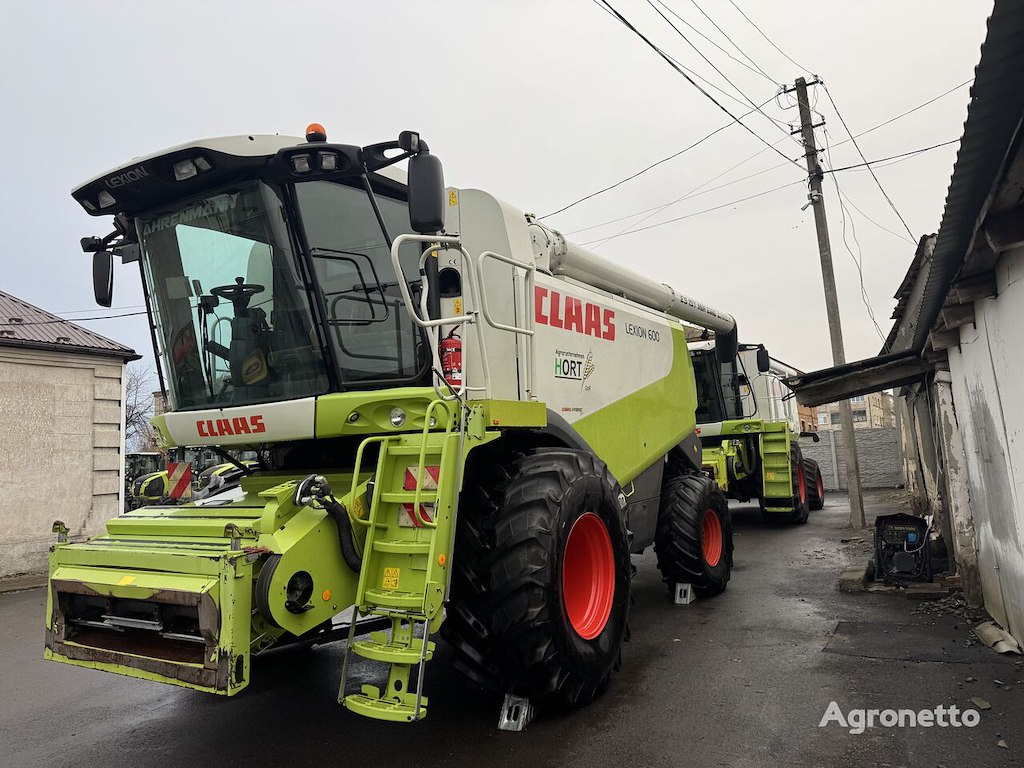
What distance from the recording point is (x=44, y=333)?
36.4ft

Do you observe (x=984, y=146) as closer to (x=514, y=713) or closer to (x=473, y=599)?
(x=473, y=599)

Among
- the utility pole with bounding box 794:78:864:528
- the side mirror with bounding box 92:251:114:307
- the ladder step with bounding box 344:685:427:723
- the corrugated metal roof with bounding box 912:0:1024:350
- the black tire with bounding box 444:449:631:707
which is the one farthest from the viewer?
the utility pole with bounding box 794:78:864:528

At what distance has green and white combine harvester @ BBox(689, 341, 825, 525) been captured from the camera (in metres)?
11.9

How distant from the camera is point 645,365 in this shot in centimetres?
604

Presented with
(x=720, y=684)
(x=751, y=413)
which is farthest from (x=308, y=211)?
(x=751, y=413)

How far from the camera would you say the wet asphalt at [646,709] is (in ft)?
11.1

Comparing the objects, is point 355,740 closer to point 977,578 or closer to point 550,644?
point 550,644

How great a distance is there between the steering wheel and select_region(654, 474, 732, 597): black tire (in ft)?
13.2

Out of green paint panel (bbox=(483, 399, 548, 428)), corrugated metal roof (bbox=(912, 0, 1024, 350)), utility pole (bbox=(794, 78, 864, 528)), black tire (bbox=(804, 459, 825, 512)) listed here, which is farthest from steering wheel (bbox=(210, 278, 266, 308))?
black tire (bbox=(804, 459, 825, 512))

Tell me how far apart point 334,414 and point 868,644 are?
13.2ft

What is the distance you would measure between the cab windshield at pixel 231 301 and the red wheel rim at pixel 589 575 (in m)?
1.74

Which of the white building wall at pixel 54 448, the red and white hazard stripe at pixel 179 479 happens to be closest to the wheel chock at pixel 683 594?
the red and white hazard stripe at pixel 179 479

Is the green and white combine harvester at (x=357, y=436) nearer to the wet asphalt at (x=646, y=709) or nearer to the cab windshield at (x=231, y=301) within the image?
the cab windshield at (x=231, y=301)

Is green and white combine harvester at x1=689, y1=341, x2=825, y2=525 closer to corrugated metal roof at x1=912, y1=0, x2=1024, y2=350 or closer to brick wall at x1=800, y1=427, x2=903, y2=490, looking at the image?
corrugated metal roof at x1=912, y1=0, x2=1024, y2=350
